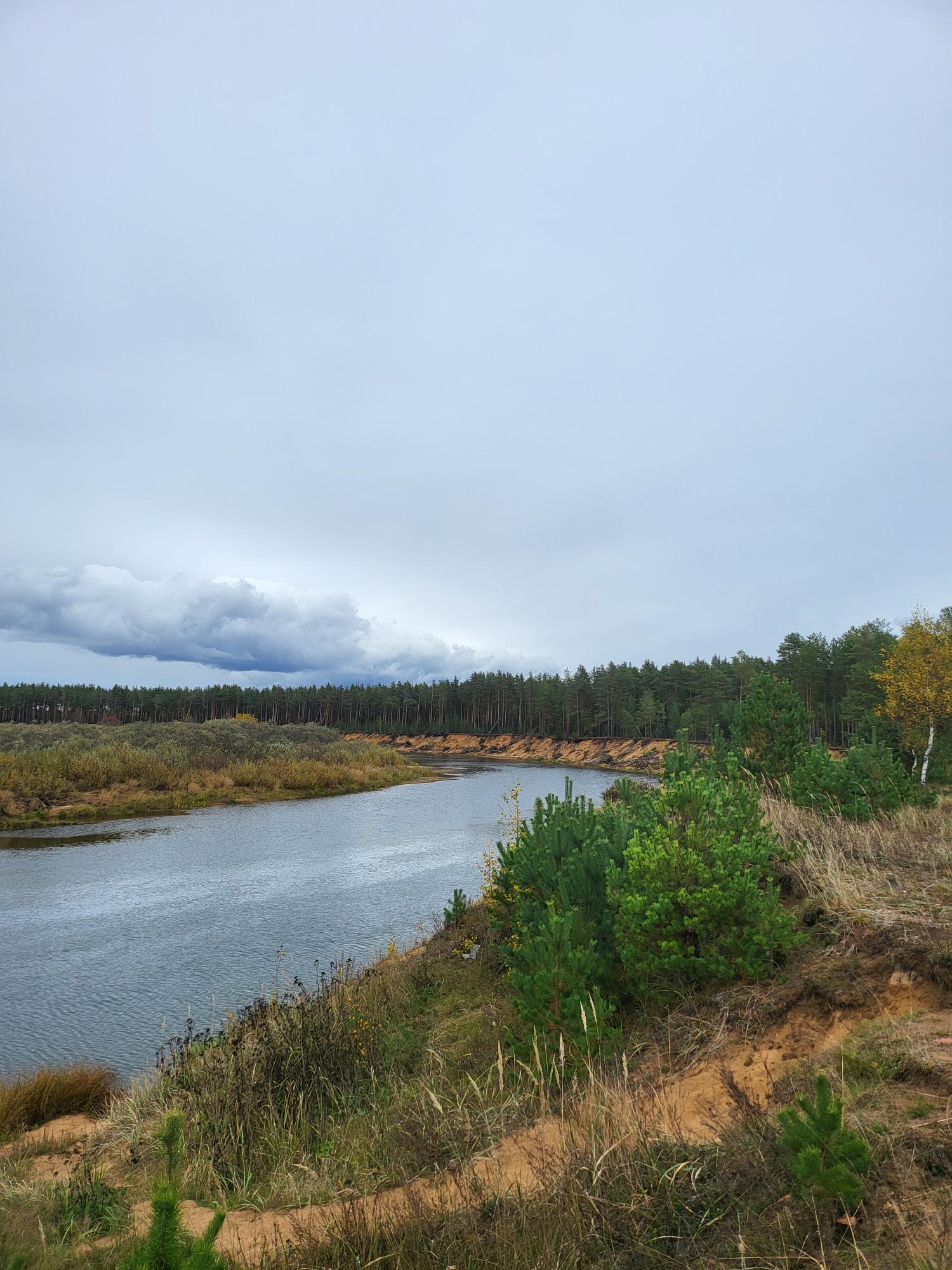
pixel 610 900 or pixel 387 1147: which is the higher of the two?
pixel 610 900

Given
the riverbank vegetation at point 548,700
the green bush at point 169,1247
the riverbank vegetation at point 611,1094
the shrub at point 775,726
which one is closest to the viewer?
the green bush at point 169,1247

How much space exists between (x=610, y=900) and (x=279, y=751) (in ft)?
150

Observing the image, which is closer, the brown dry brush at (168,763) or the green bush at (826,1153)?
the green bush at (826,1153)

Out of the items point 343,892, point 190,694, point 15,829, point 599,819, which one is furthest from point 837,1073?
point 190,694

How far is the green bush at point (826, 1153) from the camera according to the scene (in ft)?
10.1

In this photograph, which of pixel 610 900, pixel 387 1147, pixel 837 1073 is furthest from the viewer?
pixel 610 900

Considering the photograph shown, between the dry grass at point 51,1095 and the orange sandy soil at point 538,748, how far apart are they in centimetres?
6469

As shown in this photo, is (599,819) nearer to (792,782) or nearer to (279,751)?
(792,782)

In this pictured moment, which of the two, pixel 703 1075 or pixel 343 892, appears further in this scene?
pixel 343 892

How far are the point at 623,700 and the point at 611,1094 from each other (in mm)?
95918

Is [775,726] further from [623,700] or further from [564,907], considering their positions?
[623,700]

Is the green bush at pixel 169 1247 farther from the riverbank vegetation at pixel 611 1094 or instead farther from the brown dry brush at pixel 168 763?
the brown dry brush at pixel 168 763

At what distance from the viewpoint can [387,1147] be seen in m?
5.21

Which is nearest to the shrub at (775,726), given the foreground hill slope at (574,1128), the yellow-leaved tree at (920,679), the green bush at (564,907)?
the green bush at (564,907)
